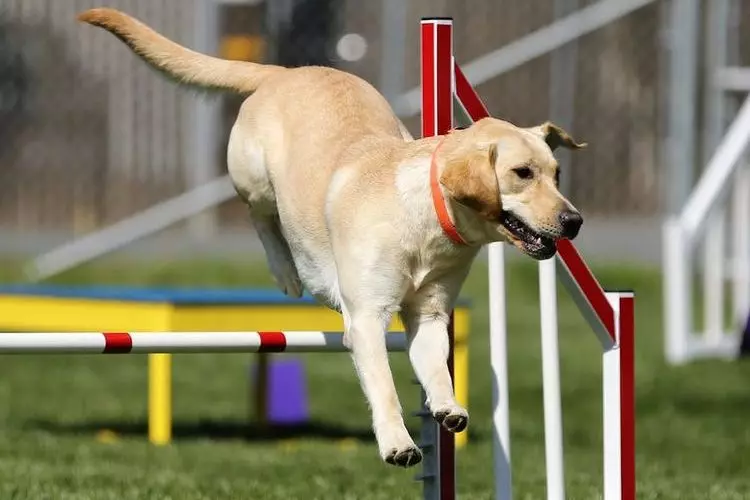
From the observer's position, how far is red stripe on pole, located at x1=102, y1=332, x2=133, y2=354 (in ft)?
17.5

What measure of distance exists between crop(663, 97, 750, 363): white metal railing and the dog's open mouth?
7.94 m

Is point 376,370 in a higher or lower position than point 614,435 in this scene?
higher

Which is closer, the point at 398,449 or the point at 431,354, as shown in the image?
the point at 398,449

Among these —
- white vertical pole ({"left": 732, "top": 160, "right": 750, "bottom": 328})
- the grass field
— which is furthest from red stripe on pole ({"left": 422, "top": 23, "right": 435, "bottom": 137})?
white vertical pole ({"left": 732, "top": 160, "right": 750, "bottom": 328})

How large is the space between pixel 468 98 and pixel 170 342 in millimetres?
1265

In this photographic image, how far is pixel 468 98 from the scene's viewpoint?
5.81 metres

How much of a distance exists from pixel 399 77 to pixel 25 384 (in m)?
5.01

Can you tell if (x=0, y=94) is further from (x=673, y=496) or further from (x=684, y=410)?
(x=673, y=496)

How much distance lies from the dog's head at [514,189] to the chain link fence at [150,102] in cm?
1172

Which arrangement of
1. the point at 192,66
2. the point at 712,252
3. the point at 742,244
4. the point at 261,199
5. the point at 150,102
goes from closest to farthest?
the point at 261,199
the point at 192,66
the point at 712,252
the point at 742,244
the point at 150,102

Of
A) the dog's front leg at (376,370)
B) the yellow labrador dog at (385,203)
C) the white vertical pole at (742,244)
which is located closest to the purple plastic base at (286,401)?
the yellow labrador dog at (385,203)

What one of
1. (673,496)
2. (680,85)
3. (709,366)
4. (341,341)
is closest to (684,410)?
(709,366)

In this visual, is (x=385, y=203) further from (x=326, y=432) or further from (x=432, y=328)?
(x=326, y=432)

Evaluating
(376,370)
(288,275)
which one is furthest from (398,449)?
(288,275)
